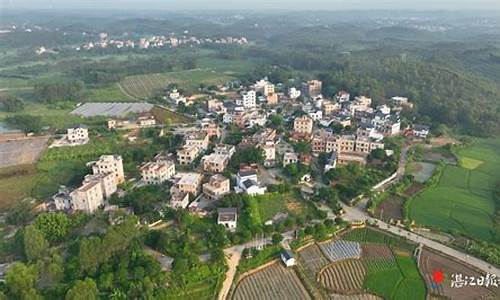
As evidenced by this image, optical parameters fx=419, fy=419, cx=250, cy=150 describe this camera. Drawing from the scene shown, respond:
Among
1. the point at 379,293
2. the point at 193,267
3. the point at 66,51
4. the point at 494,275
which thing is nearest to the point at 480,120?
the point at 494,275

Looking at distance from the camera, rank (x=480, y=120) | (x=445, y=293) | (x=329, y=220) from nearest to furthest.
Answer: (x=445, y=293), (x=329, y=220), (x=480, y=120)

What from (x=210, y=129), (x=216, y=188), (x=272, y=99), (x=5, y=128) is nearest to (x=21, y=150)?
(x=5, y=128)

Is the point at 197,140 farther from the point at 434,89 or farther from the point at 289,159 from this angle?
the point at 434,89

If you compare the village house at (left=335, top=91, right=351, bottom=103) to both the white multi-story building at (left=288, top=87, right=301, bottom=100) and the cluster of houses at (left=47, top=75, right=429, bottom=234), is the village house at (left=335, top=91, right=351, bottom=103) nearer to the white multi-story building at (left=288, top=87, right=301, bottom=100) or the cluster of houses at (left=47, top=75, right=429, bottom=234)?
the cluster of houses at (left=47, top=75, right=429, bottom=234)

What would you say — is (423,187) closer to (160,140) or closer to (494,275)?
(494,275)

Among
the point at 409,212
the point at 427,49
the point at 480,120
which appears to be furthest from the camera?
the point at 427,49

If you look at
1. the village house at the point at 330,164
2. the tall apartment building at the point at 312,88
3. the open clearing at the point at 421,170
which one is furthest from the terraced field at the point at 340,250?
the tall apartment building at the point at 312,88

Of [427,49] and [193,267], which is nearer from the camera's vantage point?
[193,267]
